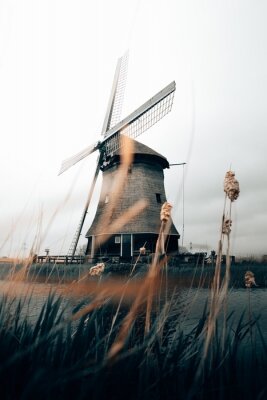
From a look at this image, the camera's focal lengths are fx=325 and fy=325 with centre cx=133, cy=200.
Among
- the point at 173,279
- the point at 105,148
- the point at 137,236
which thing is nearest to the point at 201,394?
the point at 173,279

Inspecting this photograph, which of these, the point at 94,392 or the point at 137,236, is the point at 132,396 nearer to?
the point at 94,392

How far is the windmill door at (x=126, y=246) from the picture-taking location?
69.5 ft

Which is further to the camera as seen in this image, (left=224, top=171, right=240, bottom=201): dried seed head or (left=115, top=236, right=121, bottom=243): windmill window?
(left=115, top=236, right=121, bottom=243): windmill window

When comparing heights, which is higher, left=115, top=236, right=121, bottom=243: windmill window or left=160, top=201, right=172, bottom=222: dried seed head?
left=160, top=201, right=172, bottom=222: dried seed head

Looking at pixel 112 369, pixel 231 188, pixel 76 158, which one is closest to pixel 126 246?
pixel 76 158

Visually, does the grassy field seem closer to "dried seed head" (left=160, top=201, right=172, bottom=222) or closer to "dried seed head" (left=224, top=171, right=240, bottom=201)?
"dried seed head" (left=160, top=201, right=172, bottom=222)

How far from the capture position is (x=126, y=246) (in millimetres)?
21422

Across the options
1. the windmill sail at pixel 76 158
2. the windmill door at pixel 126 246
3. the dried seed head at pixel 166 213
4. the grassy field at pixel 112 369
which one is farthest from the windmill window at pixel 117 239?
the dried seed head at pixel 166 213

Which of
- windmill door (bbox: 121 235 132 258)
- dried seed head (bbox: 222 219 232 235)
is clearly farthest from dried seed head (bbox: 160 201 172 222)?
windmill door (bbox: 121 235 132 258)

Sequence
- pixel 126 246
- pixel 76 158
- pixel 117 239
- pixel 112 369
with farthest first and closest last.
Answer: pixel 76 158 → pixel 117 239 → pixel 126 246 → pixel 112 369

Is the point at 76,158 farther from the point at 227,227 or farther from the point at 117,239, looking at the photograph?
the point at 227,227

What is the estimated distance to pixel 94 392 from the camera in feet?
4.34

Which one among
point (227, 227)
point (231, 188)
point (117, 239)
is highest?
point (231, 188)

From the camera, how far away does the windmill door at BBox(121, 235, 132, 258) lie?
2119 cm
